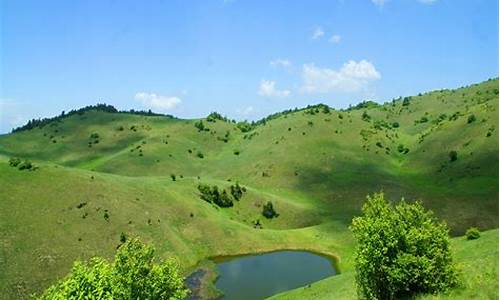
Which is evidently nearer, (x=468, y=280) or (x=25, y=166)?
(x=468, y=280)

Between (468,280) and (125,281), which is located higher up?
(125,281)

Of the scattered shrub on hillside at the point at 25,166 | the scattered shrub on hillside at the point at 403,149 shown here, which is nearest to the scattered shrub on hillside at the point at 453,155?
the scattered shrub on hillside at the point at 403,149

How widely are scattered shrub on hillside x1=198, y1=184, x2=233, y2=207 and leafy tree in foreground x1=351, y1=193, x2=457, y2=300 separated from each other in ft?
268

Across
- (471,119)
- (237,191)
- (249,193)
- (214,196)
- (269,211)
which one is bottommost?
(269,211)

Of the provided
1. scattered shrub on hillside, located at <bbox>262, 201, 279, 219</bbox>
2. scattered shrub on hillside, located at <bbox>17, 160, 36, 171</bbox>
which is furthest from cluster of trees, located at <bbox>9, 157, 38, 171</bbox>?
scattered shrub on hillside, located at <bbox>262, 201, 279, 219</bbox>

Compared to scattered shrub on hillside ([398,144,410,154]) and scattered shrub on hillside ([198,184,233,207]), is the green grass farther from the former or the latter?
scattered shrub on hillside ([398,144,410,154])

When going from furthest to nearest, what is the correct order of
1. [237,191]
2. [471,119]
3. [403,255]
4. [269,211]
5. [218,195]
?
[471,119]
[237,191]
[218,195]
[269,211]
[403,255]

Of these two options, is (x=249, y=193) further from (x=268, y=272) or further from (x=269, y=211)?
(x=268, y=272)

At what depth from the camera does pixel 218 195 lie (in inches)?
4855

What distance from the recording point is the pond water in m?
76.5

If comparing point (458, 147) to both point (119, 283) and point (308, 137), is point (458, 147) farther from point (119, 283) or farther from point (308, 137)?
point (119, 283)

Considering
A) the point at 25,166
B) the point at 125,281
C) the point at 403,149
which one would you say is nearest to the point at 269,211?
the point at 25,166

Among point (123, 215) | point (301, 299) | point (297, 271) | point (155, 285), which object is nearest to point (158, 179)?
point (123, 215)

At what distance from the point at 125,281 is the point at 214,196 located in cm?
8605
